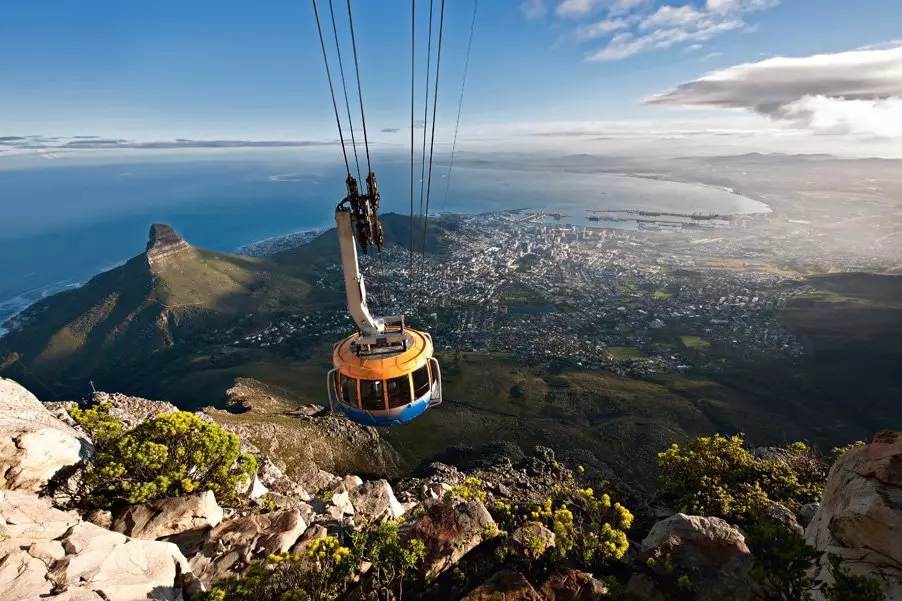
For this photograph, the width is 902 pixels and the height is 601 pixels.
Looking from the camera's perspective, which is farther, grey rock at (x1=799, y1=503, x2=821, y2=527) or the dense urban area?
the dense urban area

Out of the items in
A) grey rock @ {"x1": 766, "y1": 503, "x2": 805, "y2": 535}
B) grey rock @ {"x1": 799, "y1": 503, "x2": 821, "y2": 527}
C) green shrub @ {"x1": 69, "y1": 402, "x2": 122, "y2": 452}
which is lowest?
grey rock @ {"x1": 799, "y1": 503, "x2": 821, "y2": 527}

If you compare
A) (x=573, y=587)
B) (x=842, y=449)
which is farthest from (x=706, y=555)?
(x=842, y=449)

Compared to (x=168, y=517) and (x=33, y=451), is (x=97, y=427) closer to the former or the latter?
(x=33, y=451)

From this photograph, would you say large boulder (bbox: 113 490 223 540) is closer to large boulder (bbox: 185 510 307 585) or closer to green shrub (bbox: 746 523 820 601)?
large boulder (bbox: 185 510 307 585)

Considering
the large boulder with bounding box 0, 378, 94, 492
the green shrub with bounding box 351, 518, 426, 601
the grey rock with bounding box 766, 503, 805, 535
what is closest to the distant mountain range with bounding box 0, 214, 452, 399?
the large boulder with bounding box 0, 378, 94, 492

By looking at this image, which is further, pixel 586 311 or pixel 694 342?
pixel 586 311

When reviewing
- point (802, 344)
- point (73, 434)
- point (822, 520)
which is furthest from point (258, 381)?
point (802, 344)
